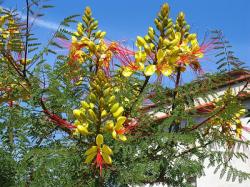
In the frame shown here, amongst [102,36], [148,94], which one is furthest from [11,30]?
[148,94]

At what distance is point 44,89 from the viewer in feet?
10.6

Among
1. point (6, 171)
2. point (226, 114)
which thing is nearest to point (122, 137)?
point (226, 114)

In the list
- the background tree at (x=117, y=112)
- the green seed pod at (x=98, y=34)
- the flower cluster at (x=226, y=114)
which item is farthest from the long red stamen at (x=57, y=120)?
the flower cluster at (x=226, y=114)

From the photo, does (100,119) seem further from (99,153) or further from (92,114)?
(99,153)

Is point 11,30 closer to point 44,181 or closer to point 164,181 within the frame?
point 44,181

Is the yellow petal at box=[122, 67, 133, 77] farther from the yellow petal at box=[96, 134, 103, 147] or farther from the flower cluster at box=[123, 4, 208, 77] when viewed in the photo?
the yellow petal at box=[96, 134, 103, 147]

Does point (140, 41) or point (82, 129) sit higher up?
point (140, 41)

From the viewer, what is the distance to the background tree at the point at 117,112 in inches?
120

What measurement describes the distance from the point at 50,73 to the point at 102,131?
770 millimetres

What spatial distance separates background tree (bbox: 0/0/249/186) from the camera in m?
3.05

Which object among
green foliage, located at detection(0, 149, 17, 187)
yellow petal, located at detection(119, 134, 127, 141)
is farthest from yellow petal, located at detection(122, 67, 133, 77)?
green foliage, located at detection(0, 149, 17, 187)

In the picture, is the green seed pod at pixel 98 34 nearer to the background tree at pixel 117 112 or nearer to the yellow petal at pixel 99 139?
→ the background tree at pixel 117 112

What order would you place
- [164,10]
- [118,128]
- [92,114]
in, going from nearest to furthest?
[92,114] → [118,128] → [164,10]

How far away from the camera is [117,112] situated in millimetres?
2809
